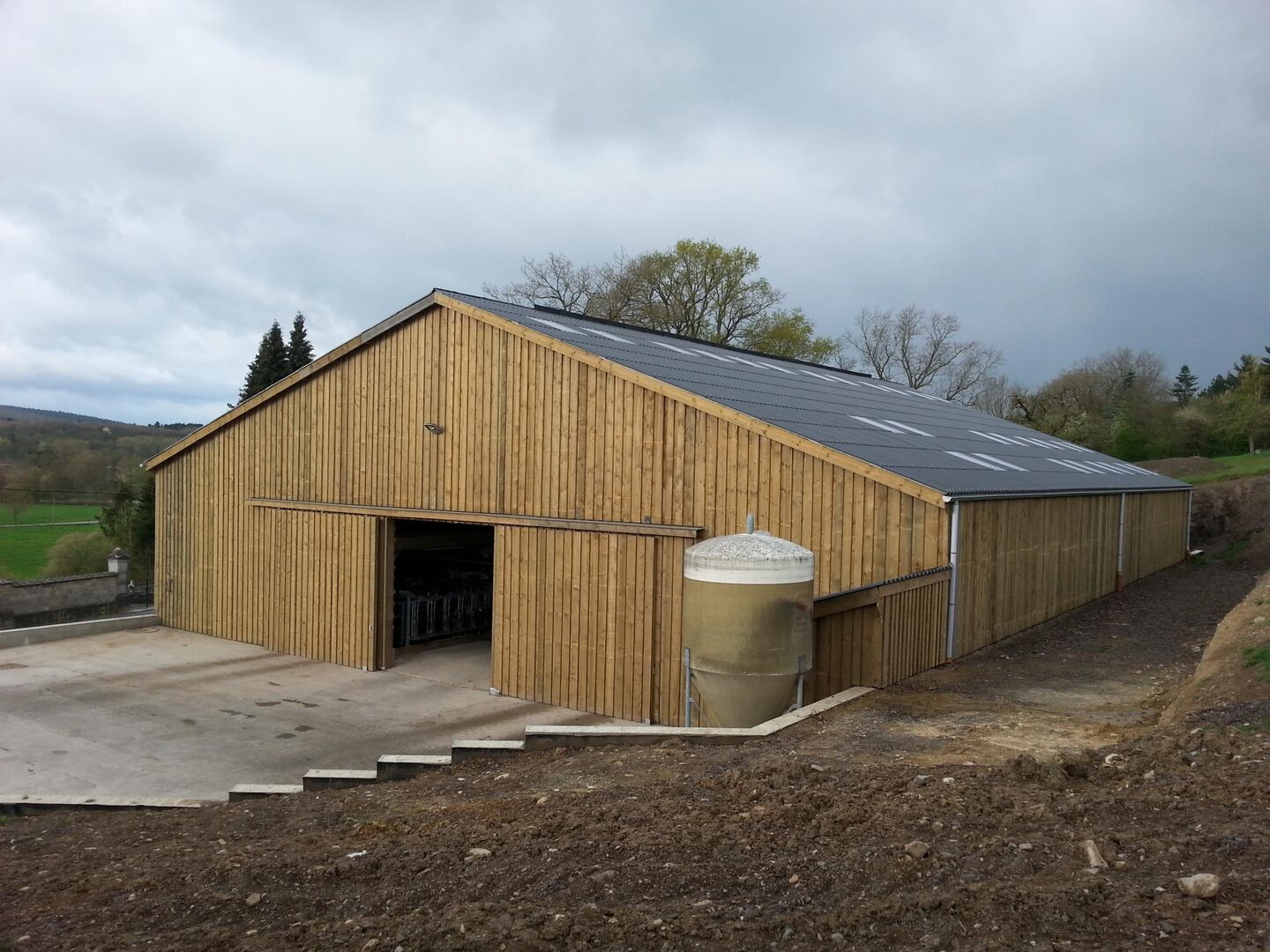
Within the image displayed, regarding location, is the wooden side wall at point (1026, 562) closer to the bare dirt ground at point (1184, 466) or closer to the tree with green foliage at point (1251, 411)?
the bare dirt ground at point (1184, 466)

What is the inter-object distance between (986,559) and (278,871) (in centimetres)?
893

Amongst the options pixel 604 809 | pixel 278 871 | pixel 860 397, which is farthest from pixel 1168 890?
pixel 860 397

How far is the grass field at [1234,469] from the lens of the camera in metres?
35.5

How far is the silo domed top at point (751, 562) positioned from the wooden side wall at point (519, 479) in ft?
4.93

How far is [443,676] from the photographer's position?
51.1ft

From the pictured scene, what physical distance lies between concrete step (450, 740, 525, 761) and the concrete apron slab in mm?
1669

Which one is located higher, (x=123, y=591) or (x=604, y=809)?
(x=604, y=809)

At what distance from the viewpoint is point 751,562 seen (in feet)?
30.7

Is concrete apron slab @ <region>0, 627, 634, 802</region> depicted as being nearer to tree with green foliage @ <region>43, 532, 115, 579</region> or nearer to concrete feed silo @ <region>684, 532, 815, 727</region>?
concrete feed silo @ <region>684, 532, 815, 727</region>

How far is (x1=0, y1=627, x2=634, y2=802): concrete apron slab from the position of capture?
34.2ft

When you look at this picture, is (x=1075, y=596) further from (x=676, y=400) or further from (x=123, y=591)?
(x=123, y=591)

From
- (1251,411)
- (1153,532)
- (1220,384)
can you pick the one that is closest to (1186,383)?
(1220,384)

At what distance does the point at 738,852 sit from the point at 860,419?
36.8 feet

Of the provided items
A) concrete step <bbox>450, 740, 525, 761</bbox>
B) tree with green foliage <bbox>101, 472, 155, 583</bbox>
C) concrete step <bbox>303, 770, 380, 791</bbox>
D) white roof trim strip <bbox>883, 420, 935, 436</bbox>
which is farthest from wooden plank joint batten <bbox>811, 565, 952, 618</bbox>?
tree with green foliage <bbox>101, 472, 155, 583</bbox>
